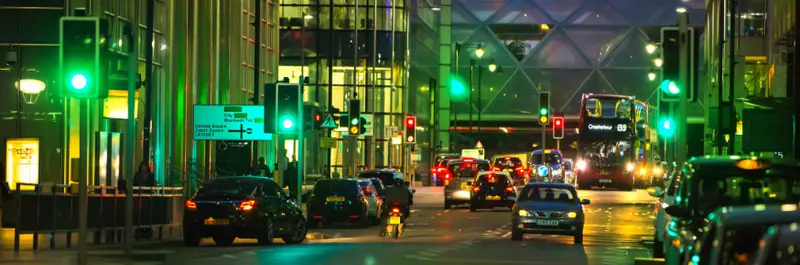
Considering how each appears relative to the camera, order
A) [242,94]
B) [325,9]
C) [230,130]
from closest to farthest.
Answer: [230,130] < [242,94] < [325,9]

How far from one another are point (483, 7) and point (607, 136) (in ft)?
130

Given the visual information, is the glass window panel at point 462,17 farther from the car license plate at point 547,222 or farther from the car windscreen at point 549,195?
the car license plate at point 547,222

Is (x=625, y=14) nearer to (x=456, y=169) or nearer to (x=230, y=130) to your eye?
(x=456, y=169)

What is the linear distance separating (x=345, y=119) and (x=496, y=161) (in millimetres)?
31594

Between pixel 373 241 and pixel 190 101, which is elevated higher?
pixel 190 101

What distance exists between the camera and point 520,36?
109062mm

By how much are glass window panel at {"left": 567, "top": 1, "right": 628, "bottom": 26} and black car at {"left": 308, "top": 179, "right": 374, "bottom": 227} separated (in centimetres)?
6979

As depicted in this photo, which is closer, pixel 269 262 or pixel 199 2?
pixel 269 262

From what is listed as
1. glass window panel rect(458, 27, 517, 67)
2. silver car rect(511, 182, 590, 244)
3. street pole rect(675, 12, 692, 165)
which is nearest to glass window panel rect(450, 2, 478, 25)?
glass window panel rect(458, 27, 517, 67)

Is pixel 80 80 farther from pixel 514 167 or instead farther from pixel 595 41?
pixel 595 41

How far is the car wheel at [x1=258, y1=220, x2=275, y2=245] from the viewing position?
28503 mm

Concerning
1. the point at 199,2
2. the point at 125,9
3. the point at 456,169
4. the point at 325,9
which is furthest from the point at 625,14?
the point at 125,9

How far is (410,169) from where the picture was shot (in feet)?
256

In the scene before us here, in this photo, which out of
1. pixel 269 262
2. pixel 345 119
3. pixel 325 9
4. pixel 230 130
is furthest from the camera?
pixel 325 9
